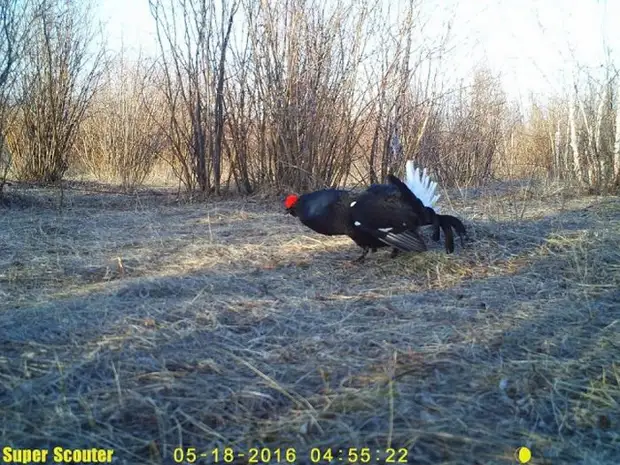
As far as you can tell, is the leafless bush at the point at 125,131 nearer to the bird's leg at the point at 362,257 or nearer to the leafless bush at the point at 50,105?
the leafless bush at the point at 50,105

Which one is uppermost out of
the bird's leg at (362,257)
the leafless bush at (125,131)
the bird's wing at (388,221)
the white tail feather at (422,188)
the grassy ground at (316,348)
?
the leafless bush at (125,131)

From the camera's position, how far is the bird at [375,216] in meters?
3.33

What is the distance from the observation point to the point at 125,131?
29.7ft

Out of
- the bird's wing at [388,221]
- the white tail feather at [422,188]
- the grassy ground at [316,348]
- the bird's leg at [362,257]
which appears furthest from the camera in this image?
the white tail feather at [422,188]

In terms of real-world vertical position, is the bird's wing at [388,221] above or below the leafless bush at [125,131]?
below

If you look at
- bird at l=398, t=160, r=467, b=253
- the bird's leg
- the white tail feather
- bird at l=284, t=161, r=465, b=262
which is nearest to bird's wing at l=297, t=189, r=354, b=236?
bird at l=284, t=161, r=465, b=262

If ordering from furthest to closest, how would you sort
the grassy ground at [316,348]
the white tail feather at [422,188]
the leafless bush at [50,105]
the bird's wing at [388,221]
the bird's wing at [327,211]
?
the leafless bush at [50,105] < the white tail feather at [422,188] < the bird's wing at [327,211] < the bird's wing at [388,221] < the grassy ground at [316,348]

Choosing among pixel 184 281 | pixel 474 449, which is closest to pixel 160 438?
pixel 474 449

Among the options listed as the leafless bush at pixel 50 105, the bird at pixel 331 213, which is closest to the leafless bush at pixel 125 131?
the leafless bush at pixel 50 105

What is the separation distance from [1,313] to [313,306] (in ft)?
4.90

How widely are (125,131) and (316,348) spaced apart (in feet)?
26.7

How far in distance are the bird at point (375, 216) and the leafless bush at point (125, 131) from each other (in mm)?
5258

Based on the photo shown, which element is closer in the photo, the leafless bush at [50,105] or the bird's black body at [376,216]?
the bird's black body at [376,216]

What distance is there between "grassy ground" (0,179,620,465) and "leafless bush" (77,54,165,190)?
5240mm
